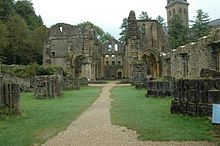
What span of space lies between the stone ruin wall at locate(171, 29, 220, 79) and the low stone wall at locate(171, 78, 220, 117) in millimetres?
4460

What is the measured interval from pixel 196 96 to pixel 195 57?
9.92 m

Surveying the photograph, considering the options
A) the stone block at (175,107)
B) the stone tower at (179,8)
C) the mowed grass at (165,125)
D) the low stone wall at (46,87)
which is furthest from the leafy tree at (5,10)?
the stone tower at (179,8)

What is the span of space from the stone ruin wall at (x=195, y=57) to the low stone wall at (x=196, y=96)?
4.46 m

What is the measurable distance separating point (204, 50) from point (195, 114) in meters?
8.39

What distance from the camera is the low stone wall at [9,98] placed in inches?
485

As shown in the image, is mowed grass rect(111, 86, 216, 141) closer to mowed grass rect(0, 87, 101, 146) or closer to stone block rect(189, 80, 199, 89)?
stone block rect(189, 80, 199, 89)

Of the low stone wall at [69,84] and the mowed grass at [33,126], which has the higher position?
the low stone wall at [69,84]

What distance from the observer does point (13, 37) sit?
5003 cm

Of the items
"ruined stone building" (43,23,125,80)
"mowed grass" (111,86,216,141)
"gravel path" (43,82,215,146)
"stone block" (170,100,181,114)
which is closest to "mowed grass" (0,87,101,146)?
"gravel path" (43,82,215,146)

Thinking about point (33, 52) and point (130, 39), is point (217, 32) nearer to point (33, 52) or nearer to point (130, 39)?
point (130, 39)

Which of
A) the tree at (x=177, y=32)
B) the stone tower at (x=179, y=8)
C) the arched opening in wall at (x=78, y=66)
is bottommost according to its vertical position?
the arched opening in wall at (x=78, y=66)

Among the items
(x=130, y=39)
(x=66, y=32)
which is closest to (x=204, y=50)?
(x=130, y=39)

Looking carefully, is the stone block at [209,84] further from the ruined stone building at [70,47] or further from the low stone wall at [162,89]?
the ruined stone building at [70,47]

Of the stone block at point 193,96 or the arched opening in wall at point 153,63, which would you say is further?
the arched opening in wall at point 153,63
